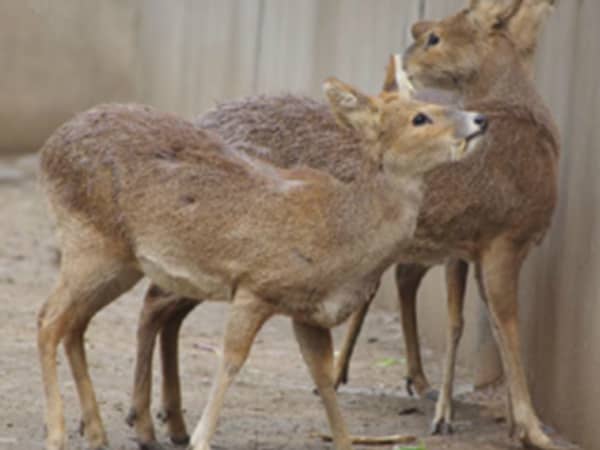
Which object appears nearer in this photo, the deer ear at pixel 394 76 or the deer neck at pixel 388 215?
the deer neck at pixel 388 215

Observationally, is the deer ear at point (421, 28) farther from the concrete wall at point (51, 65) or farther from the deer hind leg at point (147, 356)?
the concrete wall at point (51, 65)

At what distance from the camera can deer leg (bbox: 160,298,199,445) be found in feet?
20.2

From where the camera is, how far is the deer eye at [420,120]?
538 cm

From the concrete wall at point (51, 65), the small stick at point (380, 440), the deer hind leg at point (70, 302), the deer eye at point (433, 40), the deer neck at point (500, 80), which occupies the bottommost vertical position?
the concrete wall at point (51, 65)

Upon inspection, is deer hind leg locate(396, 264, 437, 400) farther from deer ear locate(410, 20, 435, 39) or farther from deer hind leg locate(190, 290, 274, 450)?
deer hind leg locate(190, 290, 274, 450)

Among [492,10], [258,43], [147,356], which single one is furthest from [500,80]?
[258,43]

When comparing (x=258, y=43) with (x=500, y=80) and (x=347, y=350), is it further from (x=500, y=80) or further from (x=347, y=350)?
(x=500, y=80)

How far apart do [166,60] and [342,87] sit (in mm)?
12252

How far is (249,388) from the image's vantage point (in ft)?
24.6

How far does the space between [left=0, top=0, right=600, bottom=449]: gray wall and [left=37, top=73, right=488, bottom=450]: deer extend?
3.79ft

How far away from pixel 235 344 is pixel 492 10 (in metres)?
2.27

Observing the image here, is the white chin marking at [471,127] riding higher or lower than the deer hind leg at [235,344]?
higher

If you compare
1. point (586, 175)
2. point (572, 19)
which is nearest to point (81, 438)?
point (586, 175)

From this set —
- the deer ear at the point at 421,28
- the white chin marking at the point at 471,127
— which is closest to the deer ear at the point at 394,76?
the deer ear at the point at 421,28
